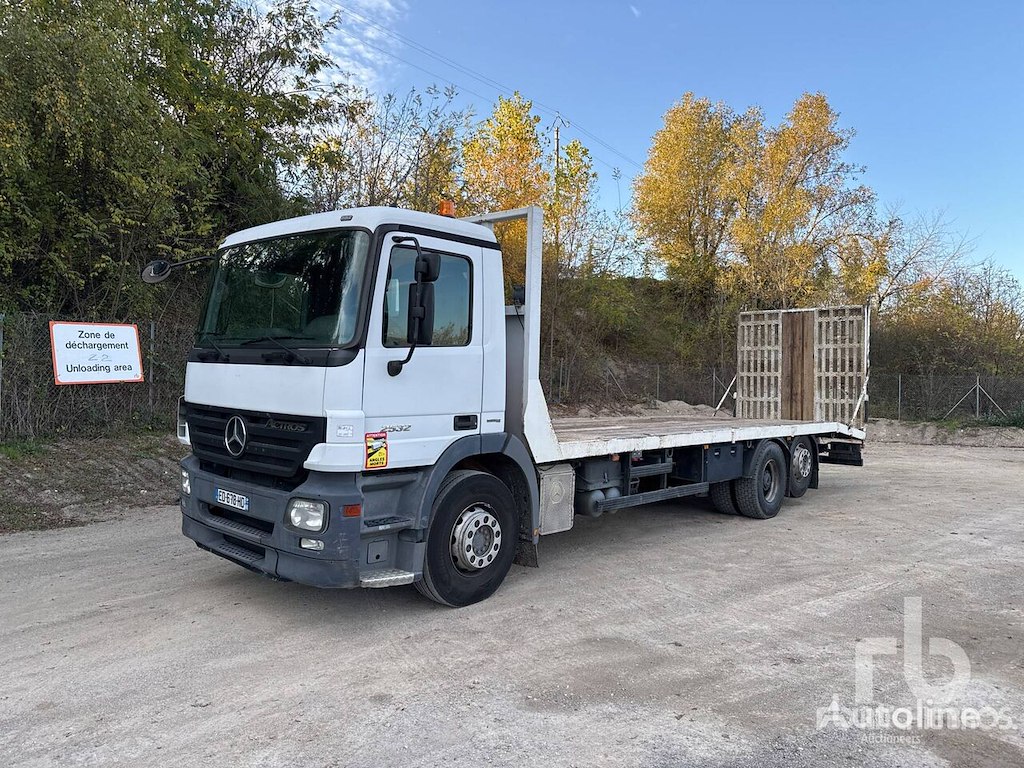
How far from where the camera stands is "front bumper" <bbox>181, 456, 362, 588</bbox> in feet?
13.4

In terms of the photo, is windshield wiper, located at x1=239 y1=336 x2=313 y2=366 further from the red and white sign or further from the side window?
the red and white sign

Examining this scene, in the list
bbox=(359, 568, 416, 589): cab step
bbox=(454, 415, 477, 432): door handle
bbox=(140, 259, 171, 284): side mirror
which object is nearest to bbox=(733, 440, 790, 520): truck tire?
bbox=(454, 415, 477, 432): door handle

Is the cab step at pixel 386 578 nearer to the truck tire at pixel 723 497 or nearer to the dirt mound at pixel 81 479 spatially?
the truck tire at pixel 723 497

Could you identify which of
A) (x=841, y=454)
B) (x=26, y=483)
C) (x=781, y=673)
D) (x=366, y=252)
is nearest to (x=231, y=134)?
(x=26, y=483)

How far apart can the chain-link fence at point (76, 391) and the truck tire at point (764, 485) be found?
29.9 feet

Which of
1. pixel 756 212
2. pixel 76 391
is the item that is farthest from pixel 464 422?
pixel 756 212

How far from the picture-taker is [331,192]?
14.8 meters

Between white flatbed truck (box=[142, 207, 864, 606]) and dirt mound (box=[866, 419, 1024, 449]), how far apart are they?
17545 millimetres

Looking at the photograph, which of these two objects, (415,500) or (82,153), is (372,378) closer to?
(415,500)

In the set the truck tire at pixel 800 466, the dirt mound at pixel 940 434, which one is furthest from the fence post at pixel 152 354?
the dirt mound at pixel 940 434

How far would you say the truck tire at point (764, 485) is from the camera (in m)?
8.10

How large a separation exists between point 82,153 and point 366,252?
7916 mm

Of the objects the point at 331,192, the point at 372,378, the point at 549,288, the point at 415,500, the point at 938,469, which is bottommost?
the point at 938,469

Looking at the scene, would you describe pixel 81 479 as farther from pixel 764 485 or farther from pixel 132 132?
pixel 764 485
